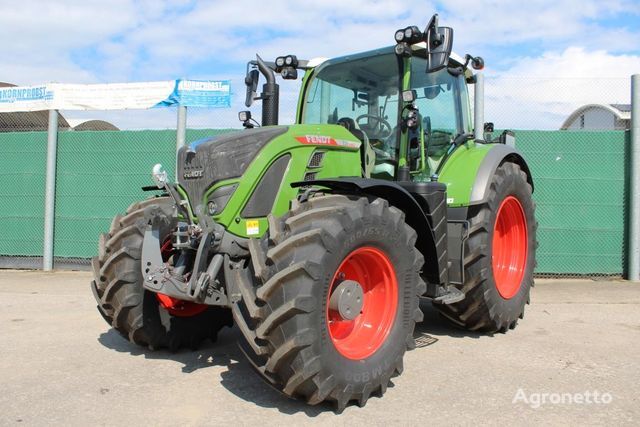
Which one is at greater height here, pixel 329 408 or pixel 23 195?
pixel 23 195

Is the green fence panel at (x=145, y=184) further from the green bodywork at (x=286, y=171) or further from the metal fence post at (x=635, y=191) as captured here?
the green bodywork at (x=286, y=171)

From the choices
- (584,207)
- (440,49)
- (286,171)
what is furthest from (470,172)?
(584,207)

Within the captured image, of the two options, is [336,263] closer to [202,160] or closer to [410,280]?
[410,280]

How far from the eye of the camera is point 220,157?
154 inches

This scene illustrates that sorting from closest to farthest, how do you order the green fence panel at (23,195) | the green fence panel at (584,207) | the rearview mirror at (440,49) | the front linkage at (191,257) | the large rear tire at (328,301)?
the large rear tire at (328,301) < the front linkage at (191,257) < the rearview mirror at (440,49) < the green fence panel at (584,207) < the green fence panel at (23,195)

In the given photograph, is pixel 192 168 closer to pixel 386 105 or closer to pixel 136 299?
pixel 136 299

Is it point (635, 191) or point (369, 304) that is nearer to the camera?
point (369, 304)

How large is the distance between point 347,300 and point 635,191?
21.1 ft

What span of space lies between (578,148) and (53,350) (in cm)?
740

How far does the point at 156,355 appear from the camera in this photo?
15.0ft

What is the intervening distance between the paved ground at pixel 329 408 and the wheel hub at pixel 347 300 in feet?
1.84

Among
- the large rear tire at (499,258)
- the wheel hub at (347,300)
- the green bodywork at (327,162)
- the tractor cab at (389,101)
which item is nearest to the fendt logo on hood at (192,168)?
the green bodywork at (327,162)

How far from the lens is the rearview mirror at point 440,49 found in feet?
13.5

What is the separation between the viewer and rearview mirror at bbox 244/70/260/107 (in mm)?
5242
